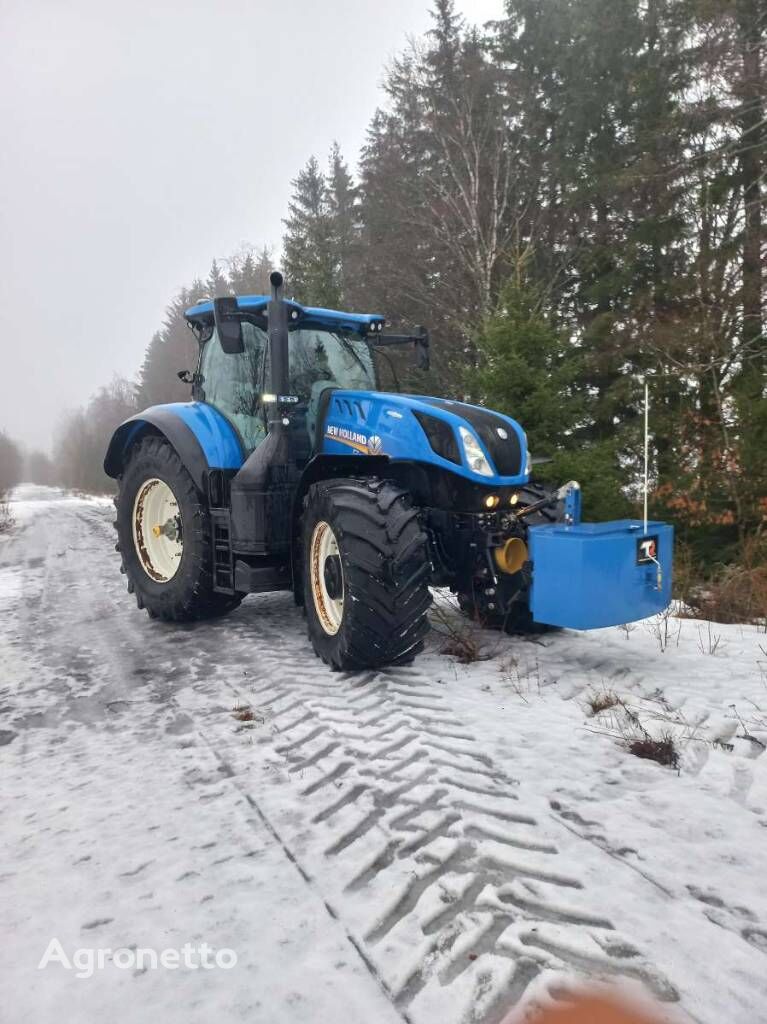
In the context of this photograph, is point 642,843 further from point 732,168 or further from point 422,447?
point 732,168

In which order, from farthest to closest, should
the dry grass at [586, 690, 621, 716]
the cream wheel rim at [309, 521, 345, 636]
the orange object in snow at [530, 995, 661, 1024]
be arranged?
the cream wheel rim at [309, 521, 345, 636] < the dry grass at [586, 690, 621, 716] < the orange object in snow at [530, 995, 661, 1024]

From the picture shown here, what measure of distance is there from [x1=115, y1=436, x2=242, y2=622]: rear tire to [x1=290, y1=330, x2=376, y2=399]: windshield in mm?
1127

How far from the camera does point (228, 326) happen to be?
428 centimetres

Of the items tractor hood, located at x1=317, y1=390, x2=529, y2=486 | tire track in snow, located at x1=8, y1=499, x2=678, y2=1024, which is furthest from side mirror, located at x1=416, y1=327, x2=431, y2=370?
tire track in snow, located at x1=8, y1=499, x2=678, y2=1024

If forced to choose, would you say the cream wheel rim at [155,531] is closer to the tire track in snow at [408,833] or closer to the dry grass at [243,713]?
the tire track in snow at [408,833]

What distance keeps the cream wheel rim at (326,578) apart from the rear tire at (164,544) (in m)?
1.10

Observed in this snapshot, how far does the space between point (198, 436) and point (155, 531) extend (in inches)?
48.7

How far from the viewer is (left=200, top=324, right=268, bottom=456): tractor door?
504cm

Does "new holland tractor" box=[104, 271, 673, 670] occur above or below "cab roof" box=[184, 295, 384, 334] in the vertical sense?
below

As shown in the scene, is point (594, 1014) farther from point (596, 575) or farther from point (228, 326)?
point (228, 326)

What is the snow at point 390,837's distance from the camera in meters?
1.64

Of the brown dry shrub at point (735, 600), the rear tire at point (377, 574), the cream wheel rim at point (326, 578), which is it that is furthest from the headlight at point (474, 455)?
the brown dry shrub at point (735, 600)

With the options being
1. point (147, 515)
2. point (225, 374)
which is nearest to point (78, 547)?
point (147, 515)

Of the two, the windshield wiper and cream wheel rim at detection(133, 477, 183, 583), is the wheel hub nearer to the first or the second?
the windshield wiper
